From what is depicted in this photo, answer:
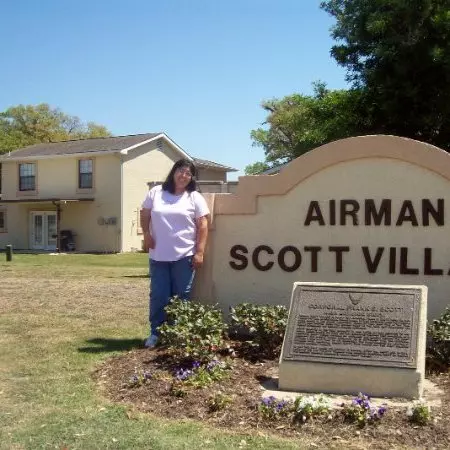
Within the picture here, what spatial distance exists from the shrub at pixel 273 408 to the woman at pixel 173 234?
2244 mm

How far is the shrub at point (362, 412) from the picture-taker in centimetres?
431

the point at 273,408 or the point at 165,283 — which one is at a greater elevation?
the point at 165,283

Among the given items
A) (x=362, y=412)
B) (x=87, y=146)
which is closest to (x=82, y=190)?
(x=87, y=146)

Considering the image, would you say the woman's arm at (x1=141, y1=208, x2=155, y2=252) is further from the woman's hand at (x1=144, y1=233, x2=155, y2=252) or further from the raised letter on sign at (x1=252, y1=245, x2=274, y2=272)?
the raised letter on sign at (x1=252, y1=245, x2=274, y2=272)

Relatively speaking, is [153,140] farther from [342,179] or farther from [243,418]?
[243,418]

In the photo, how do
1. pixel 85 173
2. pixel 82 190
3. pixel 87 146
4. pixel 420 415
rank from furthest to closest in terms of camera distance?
pixel 87 146 < pixel 85 173 < pixel 82 190 < pixel 420 415

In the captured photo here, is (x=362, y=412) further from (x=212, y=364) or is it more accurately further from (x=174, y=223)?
(x=174, y=223)

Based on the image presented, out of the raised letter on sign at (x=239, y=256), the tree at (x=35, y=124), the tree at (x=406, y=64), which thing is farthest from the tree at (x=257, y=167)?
the raised letter on sign at (x=239, y=256)

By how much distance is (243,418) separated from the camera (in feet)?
14.8

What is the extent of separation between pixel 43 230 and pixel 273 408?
2949 cm

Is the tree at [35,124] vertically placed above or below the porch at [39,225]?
above

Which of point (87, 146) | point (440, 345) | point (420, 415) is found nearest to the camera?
point (420, 415)

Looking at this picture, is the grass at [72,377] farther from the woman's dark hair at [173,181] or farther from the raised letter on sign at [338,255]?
the raised letter on sign at [338,255]

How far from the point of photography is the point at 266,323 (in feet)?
19.9
